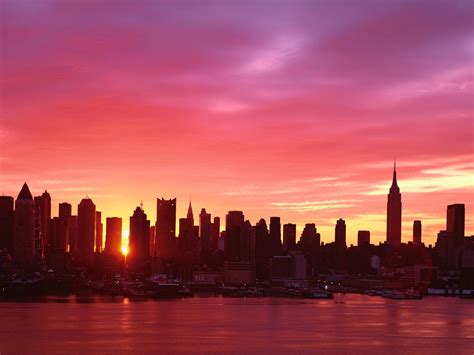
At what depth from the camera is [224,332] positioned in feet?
303

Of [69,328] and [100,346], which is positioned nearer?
[100,346]

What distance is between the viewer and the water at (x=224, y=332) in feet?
257

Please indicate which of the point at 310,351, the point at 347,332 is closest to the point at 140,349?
the point at 310,351

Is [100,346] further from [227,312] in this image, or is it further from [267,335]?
[227,312]

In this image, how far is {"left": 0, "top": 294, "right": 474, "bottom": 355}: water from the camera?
78.2 m

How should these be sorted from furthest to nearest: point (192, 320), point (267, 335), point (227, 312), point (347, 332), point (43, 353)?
point (227, 312) → point (192, 320) → point (347, 332) → point (267, 335) → point (43, 353)

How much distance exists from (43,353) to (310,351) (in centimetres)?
2214

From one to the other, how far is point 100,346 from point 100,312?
49125mm

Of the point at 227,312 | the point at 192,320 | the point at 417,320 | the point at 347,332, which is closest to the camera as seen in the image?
the point at 347,332

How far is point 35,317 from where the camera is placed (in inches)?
4446

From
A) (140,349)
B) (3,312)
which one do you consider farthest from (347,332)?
(3,312)

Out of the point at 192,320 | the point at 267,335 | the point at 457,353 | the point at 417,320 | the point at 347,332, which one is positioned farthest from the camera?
the point at 417,320

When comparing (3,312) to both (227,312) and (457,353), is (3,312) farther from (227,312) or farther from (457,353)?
(457,353)

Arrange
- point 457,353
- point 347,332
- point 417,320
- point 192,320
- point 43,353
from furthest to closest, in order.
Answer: point 417,320, point 192,320, point 347,332, point 457,353, point 43,353
